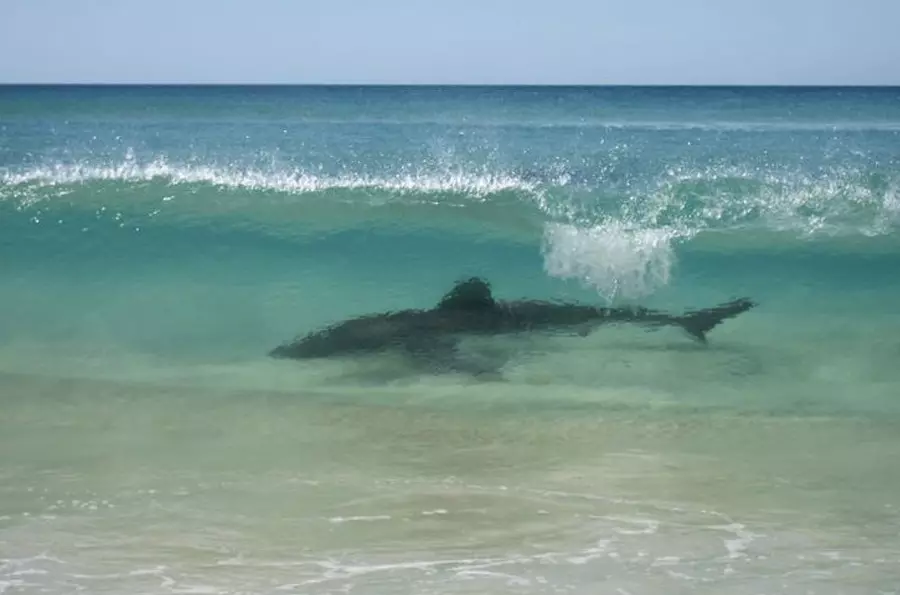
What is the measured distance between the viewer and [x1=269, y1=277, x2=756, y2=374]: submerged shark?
291cm

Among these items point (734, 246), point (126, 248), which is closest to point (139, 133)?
point (126, 248)

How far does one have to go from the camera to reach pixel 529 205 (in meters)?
Answer: 3.47

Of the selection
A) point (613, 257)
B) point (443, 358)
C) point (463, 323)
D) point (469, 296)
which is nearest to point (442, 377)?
point (443, 358)

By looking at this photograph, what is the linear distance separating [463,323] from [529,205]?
0.68 metres

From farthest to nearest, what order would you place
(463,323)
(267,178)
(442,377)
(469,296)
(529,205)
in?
(267,178) < (529,205) < (469,296) < (463,323) < (442,377)

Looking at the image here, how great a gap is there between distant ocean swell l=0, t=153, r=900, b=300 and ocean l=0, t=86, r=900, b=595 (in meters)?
0.01

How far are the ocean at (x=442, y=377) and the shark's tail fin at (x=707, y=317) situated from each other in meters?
0.04

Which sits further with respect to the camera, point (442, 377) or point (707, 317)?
point (707, 317)

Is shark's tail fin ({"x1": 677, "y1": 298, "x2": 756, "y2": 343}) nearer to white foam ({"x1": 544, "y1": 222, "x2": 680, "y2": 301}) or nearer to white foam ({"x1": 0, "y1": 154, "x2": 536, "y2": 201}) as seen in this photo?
white foam ({"x1": 544, "y1": 222, "x2": 680, "y2": 301})

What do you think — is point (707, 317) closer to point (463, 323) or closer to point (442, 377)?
point (463, 323)

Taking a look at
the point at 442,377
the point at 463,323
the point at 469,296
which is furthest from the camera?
the point at 469,296

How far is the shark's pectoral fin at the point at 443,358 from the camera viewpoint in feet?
9.16

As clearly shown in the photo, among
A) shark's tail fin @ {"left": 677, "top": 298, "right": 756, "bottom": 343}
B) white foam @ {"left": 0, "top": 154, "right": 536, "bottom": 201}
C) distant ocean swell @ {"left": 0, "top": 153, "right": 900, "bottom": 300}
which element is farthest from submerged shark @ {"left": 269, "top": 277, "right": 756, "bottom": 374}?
white foam @ {"left": 0, "top": 154, "right": 536, "bottom": 201}

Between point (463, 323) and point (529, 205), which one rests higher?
point (529, 205)
